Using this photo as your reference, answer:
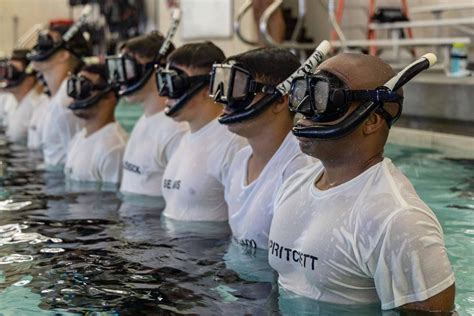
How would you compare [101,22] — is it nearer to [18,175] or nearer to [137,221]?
[18,175]

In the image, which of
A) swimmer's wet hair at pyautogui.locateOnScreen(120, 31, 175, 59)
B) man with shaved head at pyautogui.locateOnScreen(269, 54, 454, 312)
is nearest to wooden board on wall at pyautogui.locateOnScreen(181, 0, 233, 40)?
swimmer's wet hair at pyautogui.locateOnScreen(120, 31, 175, 59)

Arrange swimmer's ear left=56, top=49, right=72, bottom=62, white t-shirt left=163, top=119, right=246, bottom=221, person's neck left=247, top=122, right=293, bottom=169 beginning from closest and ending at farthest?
person's neck left=247, top=122, right=293, bottom=169
white t-shirt left=163, top=119, right=246, bottom=221
swimmer's ear left=56, top=49, right=72, bottom=62

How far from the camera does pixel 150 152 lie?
5.77 m

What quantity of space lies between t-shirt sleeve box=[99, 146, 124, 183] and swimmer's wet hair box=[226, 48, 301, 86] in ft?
8.57

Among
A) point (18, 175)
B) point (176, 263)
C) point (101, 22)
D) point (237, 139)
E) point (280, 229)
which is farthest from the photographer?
point (101, 22)

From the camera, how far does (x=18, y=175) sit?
23.6 ft

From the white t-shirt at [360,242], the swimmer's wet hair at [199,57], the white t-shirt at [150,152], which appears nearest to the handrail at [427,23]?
the white t-shirt at [150,152]

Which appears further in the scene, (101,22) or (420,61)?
(101,22)

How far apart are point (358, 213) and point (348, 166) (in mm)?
201

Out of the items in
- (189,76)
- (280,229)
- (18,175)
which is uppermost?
(189,76)

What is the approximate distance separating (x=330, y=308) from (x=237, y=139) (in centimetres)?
187

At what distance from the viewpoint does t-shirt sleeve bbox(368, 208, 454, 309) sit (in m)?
2.79

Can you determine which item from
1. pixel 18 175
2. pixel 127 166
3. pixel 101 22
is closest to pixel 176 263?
pixel 127 166

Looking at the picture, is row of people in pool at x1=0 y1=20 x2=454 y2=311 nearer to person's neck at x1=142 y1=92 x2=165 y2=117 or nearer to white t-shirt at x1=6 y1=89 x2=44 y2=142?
person's neck at x1=142 y1=92 x2=165 y2=117
